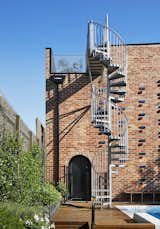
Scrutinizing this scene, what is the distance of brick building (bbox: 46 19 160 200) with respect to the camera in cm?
1555

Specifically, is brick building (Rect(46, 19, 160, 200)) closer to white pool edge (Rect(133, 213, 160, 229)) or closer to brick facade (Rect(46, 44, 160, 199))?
brick facade (Rect(46, 44, 160, 199))

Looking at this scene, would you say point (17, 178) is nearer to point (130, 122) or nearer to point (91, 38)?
point (91, 38)

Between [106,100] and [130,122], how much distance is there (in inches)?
79.7

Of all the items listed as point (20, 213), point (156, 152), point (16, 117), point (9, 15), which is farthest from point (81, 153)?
point (20, 213)

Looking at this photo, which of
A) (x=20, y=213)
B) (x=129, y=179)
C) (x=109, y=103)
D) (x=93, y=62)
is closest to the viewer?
(x=20, y=213)

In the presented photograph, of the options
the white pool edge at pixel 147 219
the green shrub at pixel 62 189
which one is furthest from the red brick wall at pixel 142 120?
the white pool edge at pixel 147 219

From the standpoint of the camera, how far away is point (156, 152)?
15.6 m

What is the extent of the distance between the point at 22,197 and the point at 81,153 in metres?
8.53

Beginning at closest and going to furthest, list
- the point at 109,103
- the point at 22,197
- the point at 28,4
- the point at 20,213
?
the point at 20,213
the point at 22,197
the point at 28,4
the point at 109,103

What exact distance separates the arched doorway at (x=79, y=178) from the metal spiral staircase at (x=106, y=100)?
1.51 feet

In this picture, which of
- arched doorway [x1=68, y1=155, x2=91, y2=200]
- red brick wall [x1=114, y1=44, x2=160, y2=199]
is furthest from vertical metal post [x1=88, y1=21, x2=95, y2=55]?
arched doorway [x1=68, y1=155, x2=91, y2=200]

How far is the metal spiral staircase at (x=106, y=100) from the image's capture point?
13.1 metres

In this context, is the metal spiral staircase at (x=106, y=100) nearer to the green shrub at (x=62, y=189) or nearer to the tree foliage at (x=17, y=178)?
the green shrub at (x=62, y=189)

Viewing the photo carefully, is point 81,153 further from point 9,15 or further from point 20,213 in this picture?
point 20,213
